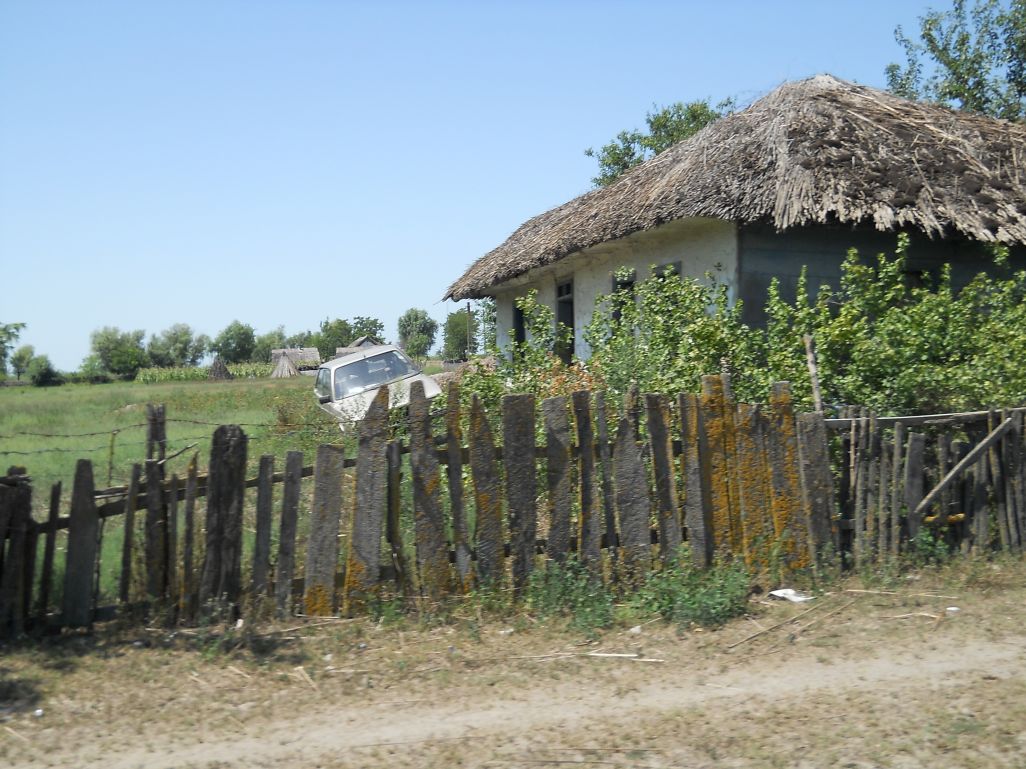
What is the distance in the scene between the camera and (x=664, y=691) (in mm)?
4848

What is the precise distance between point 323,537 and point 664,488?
234 cm

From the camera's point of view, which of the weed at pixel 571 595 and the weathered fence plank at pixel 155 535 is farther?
the weed at pixel 571 595

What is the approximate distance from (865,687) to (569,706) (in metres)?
1.61

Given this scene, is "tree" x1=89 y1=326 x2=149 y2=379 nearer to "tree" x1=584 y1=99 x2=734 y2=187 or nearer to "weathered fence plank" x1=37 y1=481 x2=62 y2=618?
"tree" x1=584 y1=99 x2=734 y2=187

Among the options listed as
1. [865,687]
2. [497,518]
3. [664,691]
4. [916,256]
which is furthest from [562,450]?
[916,256]

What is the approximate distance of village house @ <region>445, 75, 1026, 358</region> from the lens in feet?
30.0

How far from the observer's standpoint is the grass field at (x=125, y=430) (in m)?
8.79

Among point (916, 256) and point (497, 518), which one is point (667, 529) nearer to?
point (497, 518)

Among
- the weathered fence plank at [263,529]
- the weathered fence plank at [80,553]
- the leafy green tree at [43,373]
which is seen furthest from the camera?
the leafy green tree at [43,373]

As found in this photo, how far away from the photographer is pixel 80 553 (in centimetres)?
542

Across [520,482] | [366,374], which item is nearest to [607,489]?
[520,482]

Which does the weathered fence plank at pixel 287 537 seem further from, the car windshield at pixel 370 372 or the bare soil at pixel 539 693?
the car windshield at pixel 370 372

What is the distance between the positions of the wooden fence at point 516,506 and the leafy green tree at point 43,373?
1910 inches

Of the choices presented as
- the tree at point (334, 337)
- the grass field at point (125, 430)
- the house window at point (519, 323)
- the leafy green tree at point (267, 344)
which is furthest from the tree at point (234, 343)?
the house window at point (519, 323)
